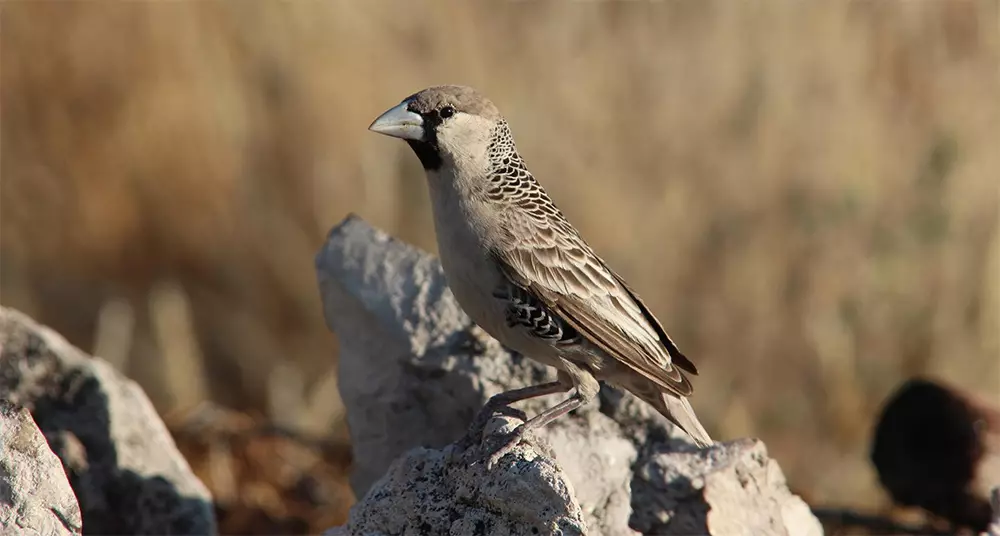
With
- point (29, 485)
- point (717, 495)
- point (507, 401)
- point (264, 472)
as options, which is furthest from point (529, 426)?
point (264, 472)

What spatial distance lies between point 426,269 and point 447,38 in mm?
3455

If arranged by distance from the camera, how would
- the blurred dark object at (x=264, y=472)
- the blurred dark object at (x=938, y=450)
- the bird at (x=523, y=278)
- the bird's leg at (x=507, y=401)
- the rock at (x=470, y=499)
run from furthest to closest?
the blurred dark object at (x=264, y=472) < the blurred dark object at (x=938, y=450) < the bird at (x=523, y=278) < the bird's leg at (x=507, y=401) < the rock at (x=470, y=499)

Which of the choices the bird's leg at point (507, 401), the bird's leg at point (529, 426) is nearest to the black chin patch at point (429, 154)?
the bird's leg at point (507, 401)

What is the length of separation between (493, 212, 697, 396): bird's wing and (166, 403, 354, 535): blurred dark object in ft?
6.88

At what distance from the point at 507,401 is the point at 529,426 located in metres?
0.37

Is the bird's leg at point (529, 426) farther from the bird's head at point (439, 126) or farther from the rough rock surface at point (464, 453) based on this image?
the bird's head at point (439, 126)

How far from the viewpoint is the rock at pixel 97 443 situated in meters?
4.10

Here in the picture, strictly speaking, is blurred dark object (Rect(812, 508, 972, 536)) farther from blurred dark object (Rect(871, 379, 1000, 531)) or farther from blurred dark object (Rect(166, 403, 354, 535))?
blurred dark object (Rect(166, 403, 354, 535))

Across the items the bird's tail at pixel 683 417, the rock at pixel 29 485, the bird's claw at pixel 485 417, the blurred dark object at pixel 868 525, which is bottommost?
the rock at pixel 29 485

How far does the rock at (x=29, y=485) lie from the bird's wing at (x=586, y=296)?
156 centimetres

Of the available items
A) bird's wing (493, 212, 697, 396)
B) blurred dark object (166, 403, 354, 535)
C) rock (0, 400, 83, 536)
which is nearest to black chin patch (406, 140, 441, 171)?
bird's wing (493, 212, 697, 396)

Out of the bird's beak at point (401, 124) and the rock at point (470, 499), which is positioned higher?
the bird's beak at point (401, 124)

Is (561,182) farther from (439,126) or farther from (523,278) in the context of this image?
(523,278)

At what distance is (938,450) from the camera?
505 cm
